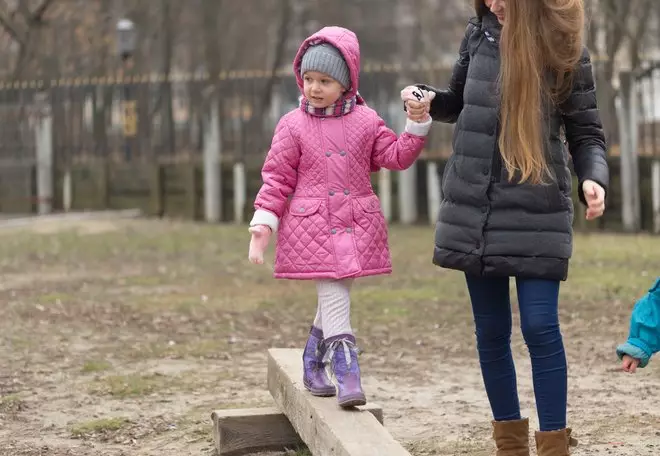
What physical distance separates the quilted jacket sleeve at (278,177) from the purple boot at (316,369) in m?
0.49

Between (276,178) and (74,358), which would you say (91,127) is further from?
(276,178)

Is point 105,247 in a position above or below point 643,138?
below

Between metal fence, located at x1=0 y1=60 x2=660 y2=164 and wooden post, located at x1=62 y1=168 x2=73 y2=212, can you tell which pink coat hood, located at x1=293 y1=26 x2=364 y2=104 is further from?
wooden post, located at x1=62 y1=168 x2=73 y2=212

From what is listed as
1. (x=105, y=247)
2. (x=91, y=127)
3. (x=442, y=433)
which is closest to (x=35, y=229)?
(x=105, y=247)

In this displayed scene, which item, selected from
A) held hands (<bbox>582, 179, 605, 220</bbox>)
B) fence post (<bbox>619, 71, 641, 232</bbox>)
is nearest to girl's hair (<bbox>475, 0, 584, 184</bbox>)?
held hands (<bbox>582, 179, 605, 220</bbox>)

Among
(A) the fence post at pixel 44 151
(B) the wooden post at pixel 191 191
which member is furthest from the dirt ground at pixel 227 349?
(A) the fence post at pixel 44 151

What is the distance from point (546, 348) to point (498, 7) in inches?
43.8

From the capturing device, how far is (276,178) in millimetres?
4945

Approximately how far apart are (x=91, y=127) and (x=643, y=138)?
824 centimetres

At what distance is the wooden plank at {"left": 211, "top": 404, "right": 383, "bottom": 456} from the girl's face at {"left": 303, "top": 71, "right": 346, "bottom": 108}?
1368 mm

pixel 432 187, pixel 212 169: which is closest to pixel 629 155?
pixel 432 187

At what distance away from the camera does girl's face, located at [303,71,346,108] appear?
4.92 m

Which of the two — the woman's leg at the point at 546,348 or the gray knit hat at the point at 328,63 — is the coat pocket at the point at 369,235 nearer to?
the gray knit hat at the point at 328,63

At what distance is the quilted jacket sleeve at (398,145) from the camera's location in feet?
15.9
